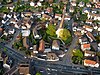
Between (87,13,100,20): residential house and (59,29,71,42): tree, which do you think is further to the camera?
(87,13,100,20): residential house

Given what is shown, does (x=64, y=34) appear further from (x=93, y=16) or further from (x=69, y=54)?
(x=93, y=16)

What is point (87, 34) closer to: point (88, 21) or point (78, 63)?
point (88, 21)

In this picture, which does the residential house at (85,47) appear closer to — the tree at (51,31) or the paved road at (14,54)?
the tree at (51,31)

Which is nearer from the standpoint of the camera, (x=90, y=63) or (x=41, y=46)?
(x=90, y=63)

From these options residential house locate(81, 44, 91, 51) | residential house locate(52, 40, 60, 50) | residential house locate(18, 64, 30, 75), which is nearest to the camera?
residential house locate(18, 64, 30, 75)

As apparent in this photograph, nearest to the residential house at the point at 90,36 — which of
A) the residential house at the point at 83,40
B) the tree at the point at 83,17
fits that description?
the residential house at the point at 83,40

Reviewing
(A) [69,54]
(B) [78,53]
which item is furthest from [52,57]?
(B) [78,53]

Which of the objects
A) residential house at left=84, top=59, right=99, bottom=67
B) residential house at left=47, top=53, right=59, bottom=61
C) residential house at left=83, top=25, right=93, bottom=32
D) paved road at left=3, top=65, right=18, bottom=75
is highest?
residential house at left=83, top=25, right=93, bottom=32

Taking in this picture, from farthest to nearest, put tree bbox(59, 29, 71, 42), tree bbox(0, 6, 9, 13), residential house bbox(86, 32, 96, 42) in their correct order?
tree bbox(0, 6, 9, 13)
residential house bbox(86, 32, 96, 42)
tree bbox(59, 29, 71, 42)

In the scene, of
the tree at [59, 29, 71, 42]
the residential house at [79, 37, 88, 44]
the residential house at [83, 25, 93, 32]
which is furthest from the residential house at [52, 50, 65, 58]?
the residential house at [83, 25, 93, 32]

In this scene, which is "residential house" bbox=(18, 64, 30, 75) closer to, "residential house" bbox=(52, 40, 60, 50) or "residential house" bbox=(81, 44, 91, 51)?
"residential house" bbox=(52, 40, 60, 50)

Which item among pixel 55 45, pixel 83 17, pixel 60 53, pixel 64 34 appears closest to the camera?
pixel 60 53
